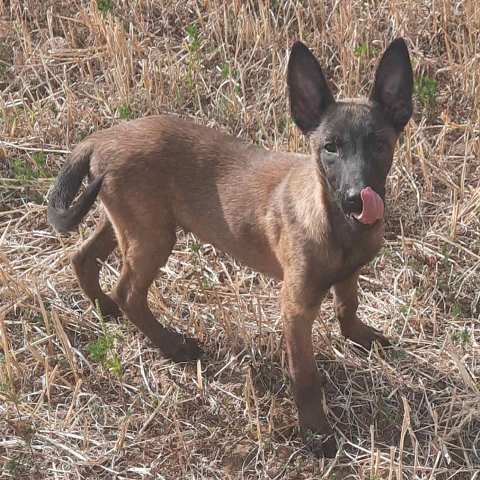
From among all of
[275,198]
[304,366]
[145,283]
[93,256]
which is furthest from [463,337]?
[93,256]

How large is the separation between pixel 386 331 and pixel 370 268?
1.53ft

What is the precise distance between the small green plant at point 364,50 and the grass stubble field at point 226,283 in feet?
0.08

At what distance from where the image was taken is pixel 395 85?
3617 millimetres

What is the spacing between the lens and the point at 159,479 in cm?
379

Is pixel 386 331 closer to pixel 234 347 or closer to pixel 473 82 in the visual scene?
pixel 234 347

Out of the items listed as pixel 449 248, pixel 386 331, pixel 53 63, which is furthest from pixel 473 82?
pixel 53 63

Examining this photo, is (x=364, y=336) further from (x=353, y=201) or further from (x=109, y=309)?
(x=109, y=309)

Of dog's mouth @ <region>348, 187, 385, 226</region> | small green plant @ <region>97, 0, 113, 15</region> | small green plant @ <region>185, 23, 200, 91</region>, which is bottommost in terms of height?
small green plant @ <region>185, 23, 200, 91</region>

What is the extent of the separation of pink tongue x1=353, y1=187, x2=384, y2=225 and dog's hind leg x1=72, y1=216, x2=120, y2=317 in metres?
1.71

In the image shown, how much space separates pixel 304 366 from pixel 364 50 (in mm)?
2622

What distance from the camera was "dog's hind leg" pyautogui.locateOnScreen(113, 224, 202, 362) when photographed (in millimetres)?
4105

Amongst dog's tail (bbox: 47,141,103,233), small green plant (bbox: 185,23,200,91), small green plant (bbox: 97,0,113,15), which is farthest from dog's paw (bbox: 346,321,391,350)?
small green plant (bbox: 97,0,113,15)

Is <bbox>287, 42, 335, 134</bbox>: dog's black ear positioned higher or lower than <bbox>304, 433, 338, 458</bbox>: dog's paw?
higher

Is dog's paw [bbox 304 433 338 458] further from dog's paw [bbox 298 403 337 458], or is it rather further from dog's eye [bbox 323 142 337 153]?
dog's eye [bbox 323 142 337 153]
